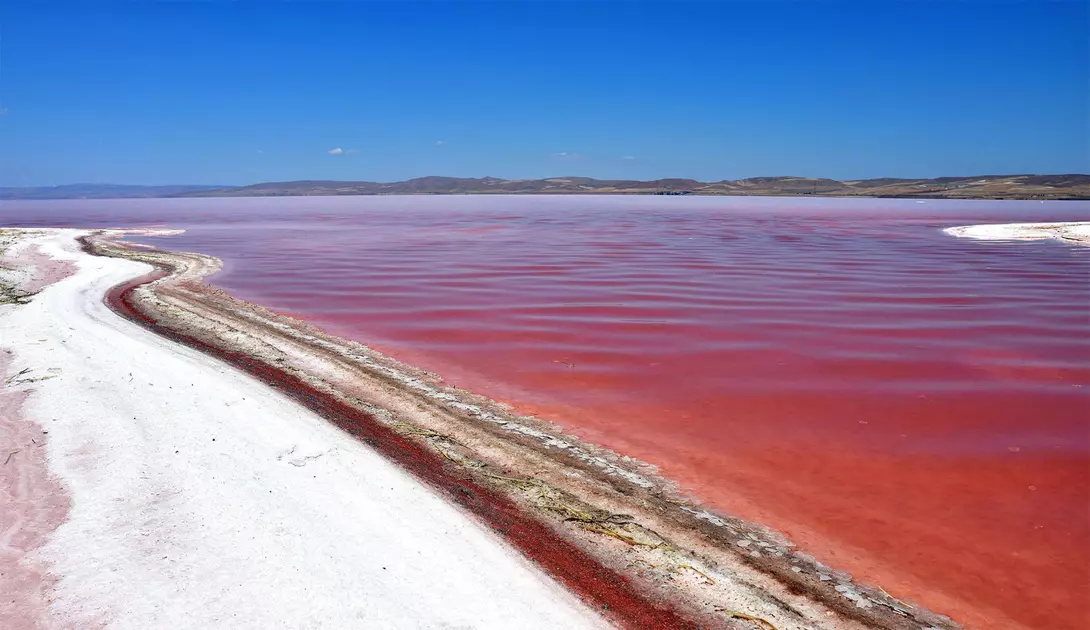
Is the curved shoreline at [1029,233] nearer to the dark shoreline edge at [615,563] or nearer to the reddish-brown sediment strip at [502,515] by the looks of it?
the dark shoreline edge at [615,563]

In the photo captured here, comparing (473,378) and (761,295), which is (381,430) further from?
(761,295)

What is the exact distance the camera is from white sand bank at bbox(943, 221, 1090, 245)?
32.8 metres

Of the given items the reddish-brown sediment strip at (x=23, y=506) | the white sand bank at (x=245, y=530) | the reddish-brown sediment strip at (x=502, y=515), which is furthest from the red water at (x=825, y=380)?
the reddish-brown sediment strip at (x=23, y=506)

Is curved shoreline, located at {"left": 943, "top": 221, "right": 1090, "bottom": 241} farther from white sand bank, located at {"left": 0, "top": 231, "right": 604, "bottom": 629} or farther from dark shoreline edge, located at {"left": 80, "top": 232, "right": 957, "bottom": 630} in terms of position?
white sand bank, located at {"left": 0, "top": 231, "right": 604, "bottom": 629}

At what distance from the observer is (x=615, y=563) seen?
497 cm

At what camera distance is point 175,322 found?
1237cm

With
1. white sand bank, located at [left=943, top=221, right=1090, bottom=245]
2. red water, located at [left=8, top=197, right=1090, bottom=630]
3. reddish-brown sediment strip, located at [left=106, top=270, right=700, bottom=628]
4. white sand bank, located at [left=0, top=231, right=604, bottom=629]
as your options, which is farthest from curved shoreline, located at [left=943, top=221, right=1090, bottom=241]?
white sand bank, located at [left=0, top=231, right=604, bottom=629]

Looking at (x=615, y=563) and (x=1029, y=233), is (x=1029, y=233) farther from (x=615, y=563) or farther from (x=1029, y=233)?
(x=615, y=563)

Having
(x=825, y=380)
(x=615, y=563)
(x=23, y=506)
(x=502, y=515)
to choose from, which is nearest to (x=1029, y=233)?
(x=825, y=380)

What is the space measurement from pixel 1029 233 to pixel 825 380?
3355cm

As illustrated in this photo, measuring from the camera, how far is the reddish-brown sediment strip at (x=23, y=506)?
13.7 ft

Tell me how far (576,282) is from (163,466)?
44.0 ft

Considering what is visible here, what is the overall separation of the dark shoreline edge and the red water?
1.23 ft

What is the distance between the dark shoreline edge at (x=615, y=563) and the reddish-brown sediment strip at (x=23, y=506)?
105 inches
